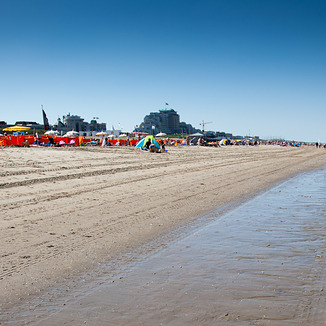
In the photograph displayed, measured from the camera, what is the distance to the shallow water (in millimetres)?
2836

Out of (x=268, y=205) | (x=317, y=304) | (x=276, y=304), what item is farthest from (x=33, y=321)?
(x=268, y=205)

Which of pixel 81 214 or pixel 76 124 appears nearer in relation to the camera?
pixel 81 214

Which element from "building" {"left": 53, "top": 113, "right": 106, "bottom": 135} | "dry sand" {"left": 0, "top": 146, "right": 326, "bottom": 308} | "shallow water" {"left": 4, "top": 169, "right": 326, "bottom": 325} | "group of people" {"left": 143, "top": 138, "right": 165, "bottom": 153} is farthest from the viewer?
"building" {"left": 53, "top": 113, "right": 106, "bottom": 135}

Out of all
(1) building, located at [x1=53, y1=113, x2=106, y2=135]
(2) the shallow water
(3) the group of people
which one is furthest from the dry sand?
(1) building, located at [x1=53, y1=113, x2=106, y2=135]

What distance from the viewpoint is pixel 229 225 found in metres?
6.14

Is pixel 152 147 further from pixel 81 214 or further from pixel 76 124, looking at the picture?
pixel 76 124

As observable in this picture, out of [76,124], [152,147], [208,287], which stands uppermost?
[76,124]

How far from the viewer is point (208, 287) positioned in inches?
136

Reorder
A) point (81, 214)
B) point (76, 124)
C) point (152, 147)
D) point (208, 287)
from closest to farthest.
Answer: point (208, 287)
point (81, 214)
point (152, 147)
point (76, 124)

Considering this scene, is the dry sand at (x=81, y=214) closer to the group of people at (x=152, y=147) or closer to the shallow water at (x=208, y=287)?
the shallow water at (x=208, y=287)

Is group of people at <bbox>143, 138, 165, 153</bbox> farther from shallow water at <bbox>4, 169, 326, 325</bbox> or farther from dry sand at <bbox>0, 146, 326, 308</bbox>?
shallow water at <bbox>4, 169, 326, 325</bbox>

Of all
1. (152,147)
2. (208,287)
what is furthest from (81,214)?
(152,147)

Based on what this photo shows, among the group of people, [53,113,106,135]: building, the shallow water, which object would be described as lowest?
the shallow water

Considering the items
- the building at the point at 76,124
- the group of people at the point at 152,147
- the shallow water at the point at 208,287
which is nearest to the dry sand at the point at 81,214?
the shallow water at the point at 208,287
